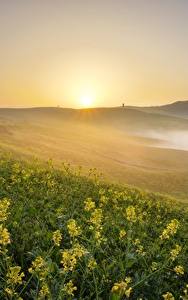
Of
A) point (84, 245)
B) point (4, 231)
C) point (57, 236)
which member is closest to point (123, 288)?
point (57, 236)

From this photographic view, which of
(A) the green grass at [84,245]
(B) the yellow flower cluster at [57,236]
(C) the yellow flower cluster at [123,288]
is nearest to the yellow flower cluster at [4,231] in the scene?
(A) the green grass at [84,245]

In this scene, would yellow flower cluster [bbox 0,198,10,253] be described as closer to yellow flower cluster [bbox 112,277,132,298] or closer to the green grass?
the green grass

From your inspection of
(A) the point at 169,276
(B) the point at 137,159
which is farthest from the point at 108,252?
(B) the point at 137,159

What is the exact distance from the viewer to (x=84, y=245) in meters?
9.66

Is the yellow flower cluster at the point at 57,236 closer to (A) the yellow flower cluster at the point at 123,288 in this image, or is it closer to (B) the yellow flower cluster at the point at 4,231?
(B) the yellow flower cluster at the point at 4,231

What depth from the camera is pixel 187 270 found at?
9.74m

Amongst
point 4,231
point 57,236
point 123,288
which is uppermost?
point 4,231

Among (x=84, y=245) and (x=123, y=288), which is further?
(x=84, y=245)

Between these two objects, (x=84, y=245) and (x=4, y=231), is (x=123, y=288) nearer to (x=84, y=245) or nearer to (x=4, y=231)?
(x=4, y=231)

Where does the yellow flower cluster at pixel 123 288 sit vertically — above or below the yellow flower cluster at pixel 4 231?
below

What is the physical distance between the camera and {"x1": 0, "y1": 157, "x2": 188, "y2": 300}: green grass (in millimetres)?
7293

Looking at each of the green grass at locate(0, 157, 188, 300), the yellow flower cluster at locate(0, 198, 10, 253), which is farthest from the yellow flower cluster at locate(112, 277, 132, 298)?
the yellow flower cluster at locate(0, 198, 10, 253)

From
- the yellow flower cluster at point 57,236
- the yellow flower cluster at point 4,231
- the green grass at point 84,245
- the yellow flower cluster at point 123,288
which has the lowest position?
the green grass at point 84,245

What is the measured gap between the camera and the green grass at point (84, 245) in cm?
729
